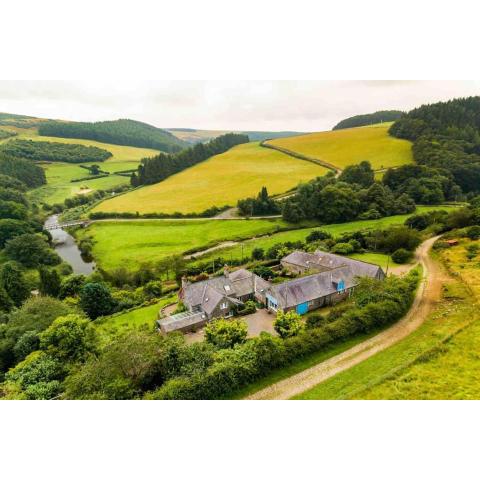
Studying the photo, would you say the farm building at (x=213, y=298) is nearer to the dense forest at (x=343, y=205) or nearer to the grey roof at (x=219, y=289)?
the grey roof at (x=219, y=289)

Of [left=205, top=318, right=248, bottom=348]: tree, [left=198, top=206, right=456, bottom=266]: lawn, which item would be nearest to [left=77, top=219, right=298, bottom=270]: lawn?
[left=198, top=206, right=456, bottom=266]: lawn

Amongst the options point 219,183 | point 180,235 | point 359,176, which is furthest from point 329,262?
point 219,183

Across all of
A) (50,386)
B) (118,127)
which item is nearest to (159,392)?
(50,386)

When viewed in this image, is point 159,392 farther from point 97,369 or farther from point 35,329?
point 35,329

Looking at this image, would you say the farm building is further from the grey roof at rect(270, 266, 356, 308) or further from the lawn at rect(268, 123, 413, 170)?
the lawn at rect(268, 123, 413, 170)

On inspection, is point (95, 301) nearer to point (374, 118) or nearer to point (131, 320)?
point (131, 320)
